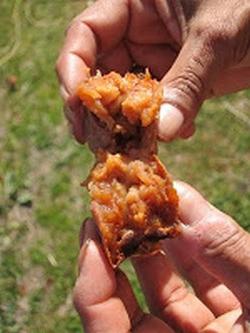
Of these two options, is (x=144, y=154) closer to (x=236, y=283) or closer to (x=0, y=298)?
(x=236, y=283)

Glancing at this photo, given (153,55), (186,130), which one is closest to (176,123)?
(186,130)

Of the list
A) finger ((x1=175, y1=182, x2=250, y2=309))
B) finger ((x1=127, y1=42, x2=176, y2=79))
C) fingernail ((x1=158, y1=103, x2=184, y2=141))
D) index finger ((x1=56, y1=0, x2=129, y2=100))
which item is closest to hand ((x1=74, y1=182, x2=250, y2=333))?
finger ((x1=175, y1=182, x2=250, y2=309))

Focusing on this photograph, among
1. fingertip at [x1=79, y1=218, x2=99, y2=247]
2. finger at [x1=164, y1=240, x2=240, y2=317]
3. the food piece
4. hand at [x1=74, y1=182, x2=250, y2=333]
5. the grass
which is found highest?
the food piece

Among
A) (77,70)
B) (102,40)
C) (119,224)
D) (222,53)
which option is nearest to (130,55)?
(102,40)

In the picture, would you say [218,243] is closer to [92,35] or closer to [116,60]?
[92,35]

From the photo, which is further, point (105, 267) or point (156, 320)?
point (156, 320)

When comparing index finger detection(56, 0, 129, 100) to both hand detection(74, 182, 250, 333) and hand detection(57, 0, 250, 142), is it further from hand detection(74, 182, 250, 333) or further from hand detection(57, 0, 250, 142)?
hand detection(74, 182, 250, 333)

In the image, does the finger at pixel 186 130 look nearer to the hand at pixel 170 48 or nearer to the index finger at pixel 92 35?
the hand at pixel 170 48
